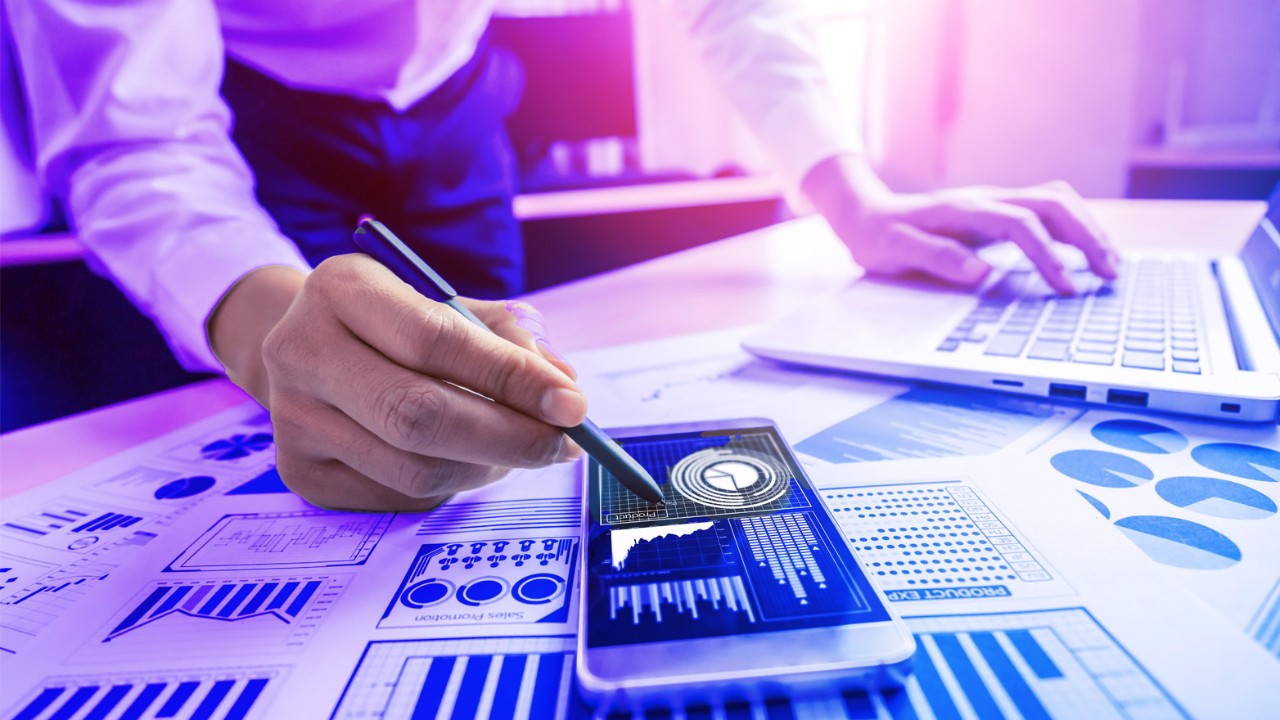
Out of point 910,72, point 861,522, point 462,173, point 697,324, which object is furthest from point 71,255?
point 910,72

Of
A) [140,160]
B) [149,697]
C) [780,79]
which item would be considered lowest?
[149,697]

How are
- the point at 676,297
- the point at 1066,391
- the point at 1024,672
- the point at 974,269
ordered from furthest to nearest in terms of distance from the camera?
the point at 676,297 < the point at 974,269 < the point at 1066,391 < the point at 1024,672

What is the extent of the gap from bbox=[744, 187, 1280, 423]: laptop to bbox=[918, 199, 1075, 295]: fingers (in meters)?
0.03

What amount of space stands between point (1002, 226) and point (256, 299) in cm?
69

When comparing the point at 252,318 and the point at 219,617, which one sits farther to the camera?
the point at 252,318

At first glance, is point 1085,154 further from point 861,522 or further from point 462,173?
point 861,522

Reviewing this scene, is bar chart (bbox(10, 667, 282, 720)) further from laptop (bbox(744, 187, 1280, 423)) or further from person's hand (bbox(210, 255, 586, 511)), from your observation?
laptop (bbox(744, 187, 1280, 423))

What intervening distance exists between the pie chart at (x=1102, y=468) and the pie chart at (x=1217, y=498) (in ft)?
0.04

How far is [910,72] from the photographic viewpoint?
2775mm

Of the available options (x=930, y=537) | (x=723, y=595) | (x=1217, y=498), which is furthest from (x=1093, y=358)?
(x=723, y=595)

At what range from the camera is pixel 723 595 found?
273 millimetres

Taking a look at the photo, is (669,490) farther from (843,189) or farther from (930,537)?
(843,189)

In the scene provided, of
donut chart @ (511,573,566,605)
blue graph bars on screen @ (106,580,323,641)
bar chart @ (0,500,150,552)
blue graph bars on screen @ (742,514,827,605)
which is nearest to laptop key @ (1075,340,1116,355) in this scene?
blue graph bars on screen @ (742,514,827,605)

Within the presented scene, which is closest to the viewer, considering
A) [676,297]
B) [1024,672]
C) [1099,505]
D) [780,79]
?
[1024,672]
